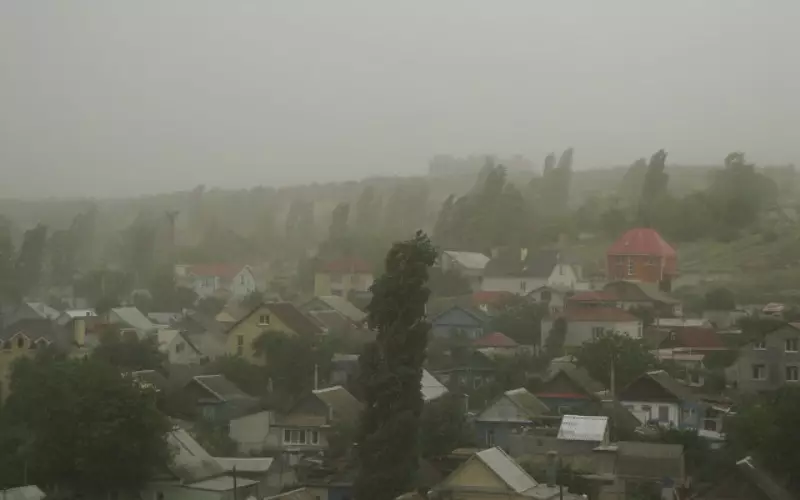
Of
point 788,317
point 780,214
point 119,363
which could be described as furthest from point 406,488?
point 780,214

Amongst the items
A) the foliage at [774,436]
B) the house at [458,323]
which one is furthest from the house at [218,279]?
the foliage at [774,436]

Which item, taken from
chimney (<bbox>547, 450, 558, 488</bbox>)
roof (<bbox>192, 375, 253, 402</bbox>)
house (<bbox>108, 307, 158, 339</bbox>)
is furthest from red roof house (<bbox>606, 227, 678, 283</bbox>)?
chimney (<bbox>547, 450, 558, 488</bbox>)

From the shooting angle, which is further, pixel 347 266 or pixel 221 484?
pixel 347 266

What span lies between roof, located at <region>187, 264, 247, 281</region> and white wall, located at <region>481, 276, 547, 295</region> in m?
3.38

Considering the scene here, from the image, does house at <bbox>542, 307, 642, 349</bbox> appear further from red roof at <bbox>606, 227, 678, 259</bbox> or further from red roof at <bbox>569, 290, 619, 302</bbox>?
red roof at <bbox>606, 227, 678, 259</bbox>

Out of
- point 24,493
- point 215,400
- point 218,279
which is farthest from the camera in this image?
point 218,279

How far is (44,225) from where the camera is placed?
1361 centimetres

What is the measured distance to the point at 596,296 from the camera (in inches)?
439

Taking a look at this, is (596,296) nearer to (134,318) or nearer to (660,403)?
(660,403)

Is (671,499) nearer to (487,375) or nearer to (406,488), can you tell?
(406,488)

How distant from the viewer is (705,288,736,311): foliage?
11656 millimetres

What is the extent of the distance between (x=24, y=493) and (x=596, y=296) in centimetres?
663

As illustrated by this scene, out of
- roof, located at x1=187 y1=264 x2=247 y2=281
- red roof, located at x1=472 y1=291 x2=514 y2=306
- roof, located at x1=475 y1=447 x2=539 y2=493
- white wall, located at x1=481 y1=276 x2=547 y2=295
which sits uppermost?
roof, located at x1=187 y1=264 x2=247 y2=281

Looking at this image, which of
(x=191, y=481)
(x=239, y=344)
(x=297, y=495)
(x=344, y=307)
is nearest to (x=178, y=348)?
(x=239, y=344)
